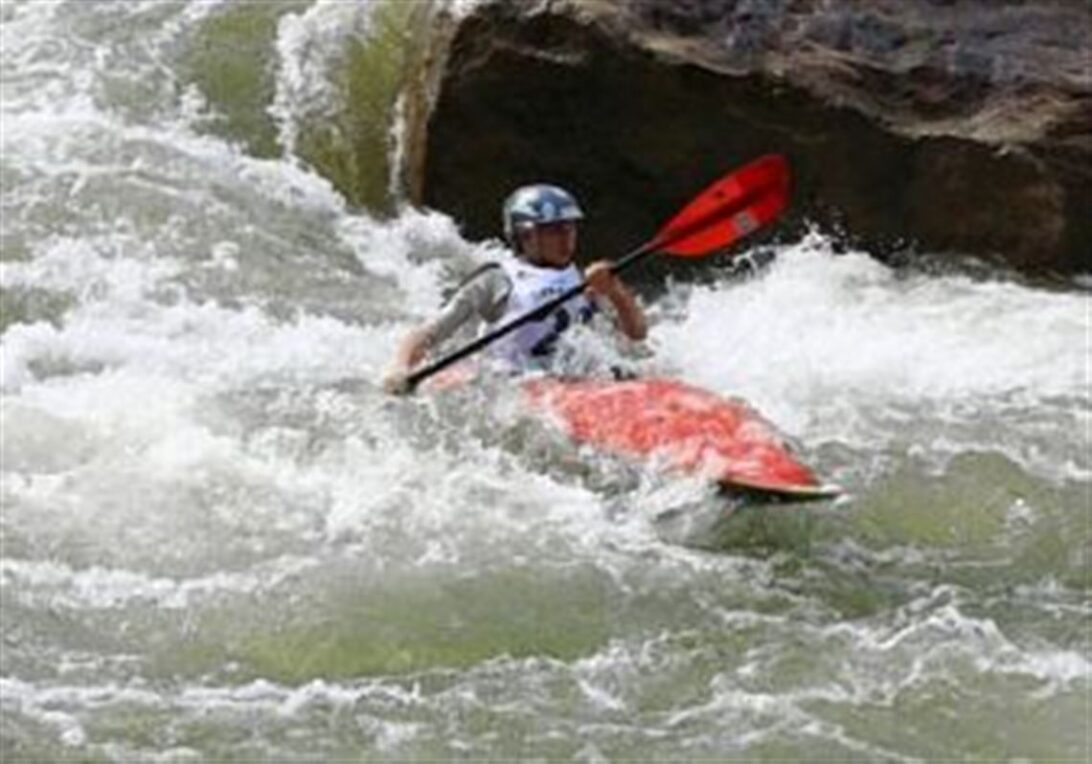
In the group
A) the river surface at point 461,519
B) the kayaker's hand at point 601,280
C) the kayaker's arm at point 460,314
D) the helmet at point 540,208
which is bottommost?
the river surface at point 461,519

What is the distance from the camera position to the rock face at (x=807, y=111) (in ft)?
29.6

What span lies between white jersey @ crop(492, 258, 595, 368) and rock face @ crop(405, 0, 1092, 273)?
2.09m

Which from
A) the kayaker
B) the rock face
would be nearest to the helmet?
the kayaker

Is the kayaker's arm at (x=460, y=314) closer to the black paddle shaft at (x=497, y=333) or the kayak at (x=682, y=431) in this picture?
the black paddle shaft at (x=497, y=333)

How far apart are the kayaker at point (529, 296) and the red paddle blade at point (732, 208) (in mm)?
350

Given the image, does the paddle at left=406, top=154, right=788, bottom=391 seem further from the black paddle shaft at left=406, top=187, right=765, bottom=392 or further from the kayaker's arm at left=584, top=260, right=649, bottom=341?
the kayaker's arm at left=584, top=260, right=649, bottom=341

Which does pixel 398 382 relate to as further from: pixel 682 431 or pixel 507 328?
pixel 682 431

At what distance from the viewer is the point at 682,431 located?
249 inches

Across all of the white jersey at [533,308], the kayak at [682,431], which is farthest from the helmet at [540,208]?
the kayak at [682,431]

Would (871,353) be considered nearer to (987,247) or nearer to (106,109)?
(987,247)

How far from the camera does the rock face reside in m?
9.03

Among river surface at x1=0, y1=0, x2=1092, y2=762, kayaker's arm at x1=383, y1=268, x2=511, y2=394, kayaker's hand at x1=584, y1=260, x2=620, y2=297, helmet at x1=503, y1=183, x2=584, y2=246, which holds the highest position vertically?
helmet at x1=503, y1=183, x2=584, y2=246

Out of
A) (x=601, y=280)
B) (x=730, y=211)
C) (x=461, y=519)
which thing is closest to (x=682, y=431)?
(x=461, y=519)

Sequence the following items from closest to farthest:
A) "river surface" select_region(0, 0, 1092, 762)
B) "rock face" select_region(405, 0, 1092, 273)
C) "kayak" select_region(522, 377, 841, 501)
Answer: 1. "river surface" select_region(0, 0, 1092, 762)
2. "kayak" select_region(522, 377, 841, 501)
3. "rock face" select_region(405, 0, 1092, 273)
